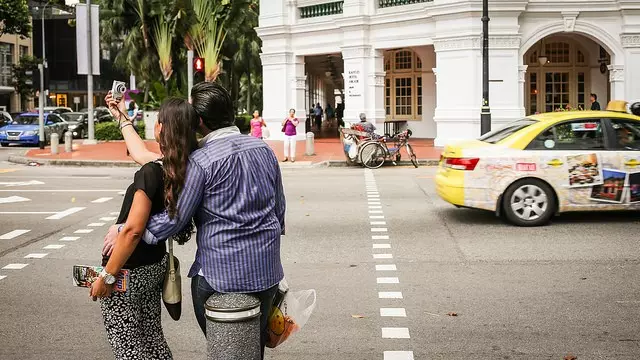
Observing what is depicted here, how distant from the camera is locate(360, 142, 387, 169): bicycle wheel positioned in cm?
2308

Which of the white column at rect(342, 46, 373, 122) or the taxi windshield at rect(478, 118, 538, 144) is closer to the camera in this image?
the taxi windshield at rect(478, 118, 538, 144)

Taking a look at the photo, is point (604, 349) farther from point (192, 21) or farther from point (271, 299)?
point (192, 21)

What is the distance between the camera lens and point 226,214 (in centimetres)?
393

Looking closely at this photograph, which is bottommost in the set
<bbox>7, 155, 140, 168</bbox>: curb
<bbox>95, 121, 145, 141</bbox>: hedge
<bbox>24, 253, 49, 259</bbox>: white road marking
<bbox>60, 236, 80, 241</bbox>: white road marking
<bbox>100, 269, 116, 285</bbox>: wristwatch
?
<bbox>24, 253, 49, 259</bbox>: white road marking

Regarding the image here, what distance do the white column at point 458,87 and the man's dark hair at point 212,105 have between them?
24311 millimetres

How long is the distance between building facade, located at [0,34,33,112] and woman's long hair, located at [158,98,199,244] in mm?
67555

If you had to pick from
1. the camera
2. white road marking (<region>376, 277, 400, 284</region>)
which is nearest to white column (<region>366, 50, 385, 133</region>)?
white road marking (<region>376, 277, 400, 284</region>)

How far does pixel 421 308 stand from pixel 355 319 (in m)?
0.68

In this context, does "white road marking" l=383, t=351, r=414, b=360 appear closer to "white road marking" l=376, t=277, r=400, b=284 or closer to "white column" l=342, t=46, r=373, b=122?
"white road marking" l=376, t=277, r=400, b=284

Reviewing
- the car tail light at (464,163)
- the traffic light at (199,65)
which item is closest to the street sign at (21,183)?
the traffic light at (199,65)

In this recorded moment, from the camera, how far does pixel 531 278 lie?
342 inches

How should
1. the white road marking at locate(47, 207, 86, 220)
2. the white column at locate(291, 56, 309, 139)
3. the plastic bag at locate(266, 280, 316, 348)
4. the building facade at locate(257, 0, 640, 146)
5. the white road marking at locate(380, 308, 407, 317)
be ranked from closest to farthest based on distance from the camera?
the plastic bag at locate(266, 280, 316, 348), the white road marking at locate(380, 308, 407, 317), the white road marking at locate(47, 207, 86, 220), the building facade at locate(257, 0, 640, 146), the white column at locate(291, 56, 309, 139)

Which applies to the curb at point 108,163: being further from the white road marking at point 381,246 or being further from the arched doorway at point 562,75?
the white road marking at point 381,246

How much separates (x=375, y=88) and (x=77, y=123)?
59.6 ft
